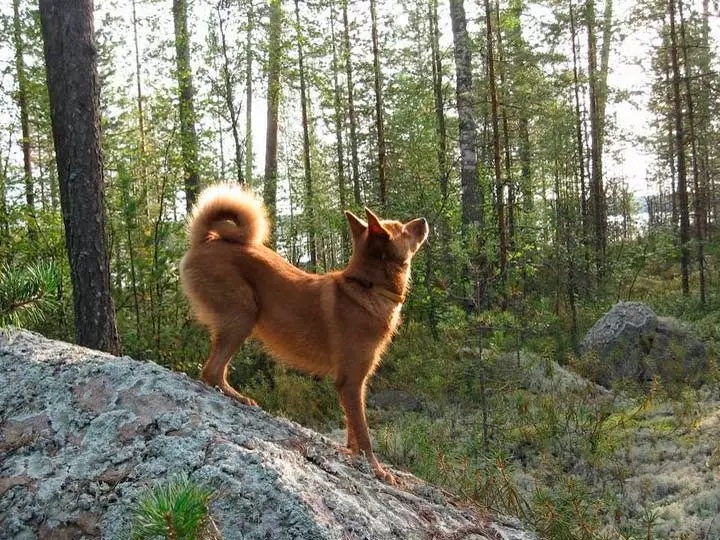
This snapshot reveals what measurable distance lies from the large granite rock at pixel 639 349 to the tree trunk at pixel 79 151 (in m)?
7.91

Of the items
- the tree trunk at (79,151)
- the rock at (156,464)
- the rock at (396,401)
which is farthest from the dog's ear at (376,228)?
the rock at (396,401)

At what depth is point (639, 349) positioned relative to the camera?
1133 centimetres

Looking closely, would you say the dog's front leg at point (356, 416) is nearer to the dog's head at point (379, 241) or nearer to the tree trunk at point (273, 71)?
the dog's head at point (379, 241)

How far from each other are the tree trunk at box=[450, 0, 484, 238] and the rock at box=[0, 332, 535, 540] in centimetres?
983

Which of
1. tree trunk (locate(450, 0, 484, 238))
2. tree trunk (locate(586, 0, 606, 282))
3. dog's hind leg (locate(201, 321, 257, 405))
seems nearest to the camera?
dog's hind leg (locate(201, 321, 257, 405))

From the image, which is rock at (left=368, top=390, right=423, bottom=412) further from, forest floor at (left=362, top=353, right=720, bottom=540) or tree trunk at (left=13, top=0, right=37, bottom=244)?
tree trunk at (left=13, top=0, right=37, bottom=244)

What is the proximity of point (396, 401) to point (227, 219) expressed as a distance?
19.9 feet

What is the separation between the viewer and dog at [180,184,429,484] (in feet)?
13.3

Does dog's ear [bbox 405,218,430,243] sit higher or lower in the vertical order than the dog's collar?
higher

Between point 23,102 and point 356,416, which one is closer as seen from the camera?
point 356,416

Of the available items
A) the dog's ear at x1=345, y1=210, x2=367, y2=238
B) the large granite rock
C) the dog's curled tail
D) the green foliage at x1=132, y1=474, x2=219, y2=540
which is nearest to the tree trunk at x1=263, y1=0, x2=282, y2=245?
the large granite rock

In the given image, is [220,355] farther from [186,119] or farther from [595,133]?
[595,133]

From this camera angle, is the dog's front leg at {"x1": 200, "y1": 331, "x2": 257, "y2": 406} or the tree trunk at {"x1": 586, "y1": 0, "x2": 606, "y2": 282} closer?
the dog's front leg at {"x1": 200, "y1": 331, "x2": 257, "y2": 406}

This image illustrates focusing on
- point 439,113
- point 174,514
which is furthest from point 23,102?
point 174,514
